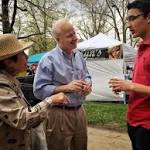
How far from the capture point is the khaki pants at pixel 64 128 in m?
4.54

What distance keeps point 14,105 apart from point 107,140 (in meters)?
5.40

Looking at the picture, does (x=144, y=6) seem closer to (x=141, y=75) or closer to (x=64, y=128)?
(x=141, y=75)

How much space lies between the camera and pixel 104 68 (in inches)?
634

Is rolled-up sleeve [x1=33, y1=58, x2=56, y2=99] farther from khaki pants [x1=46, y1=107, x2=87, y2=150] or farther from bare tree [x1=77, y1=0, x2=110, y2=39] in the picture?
bare tree [x1=77, y1=0, x2=110, y2=39]

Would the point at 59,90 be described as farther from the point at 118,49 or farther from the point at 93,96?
the point at 93,96

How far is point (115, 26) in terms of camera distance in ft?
140

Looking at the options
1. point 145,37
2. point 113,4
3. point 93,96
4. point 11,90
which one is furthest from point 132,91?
point 113,4

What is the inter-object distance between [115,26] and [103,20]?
184cm

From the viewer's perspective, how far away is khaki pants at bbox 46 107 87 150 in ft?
14.9

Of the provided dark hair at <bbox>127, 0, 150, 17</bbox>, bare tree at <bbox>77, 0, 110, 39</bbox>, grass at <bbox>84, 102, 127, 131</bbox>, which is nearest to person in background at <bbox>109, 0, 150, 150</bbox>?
dark hair at <bbox>127, 0, 150, 17</bbox>

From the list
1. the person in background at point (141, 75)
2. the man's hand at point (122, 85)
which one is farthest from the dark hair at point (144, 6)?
the man's hand at point (122, 85)

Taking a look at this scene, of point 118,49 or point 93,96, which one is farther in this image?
point 93,96

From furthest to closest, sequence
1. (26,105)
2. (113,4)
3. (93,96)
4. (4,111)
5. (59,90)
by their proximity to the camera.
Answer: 1. (113,4)
2. (93,96)
3. (59,90)
4. (26,105)
5. (4,111)

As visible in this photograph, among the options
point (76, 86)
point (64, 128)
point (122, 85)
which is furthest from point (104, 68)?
point (122, 85)
